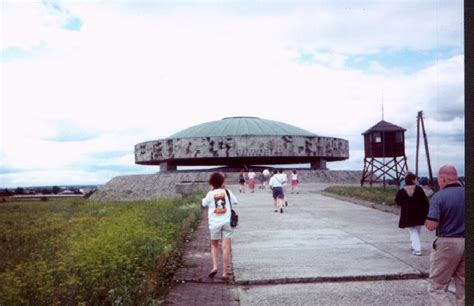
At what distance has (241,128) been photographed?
5250cm

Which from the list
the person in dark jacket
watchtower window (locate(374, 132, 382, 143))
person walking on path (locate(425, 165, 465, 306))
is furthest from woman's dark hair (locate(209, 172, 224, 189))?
watchtower window (locate(374, 132, 382, 143))

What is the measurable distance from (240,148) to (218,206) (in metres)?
36.3

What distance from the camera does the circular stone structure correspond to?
43969 millimetres

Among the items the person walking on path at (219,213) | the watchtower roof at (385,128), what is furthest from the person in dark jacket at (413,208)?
the watchtower roof at (385,128)

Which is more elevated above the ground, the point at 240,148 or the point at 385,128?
the point at 385,128

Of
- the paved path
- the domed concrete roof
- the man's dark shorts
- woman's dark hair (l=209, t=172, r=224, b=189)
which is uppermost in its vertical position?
the domed concrete roof

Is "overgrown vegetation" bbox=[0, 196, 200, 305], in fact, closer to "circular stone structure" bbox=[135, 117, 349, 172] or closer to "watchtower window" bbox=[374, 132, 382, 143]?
"watchtower window" bbox=[374, 132, 382, 143]

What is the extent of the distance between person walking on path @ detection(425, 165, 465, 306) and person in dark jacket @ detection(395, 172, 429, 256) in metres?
3.39

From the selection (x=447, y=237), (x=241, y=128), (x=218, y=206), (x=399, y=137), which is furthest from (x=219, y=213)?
(x=241, y=128)

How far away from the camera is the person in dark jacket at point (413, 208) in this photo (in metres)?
8.43

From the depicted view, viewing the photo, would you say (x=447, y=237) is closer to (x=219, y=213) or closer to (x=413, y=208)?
(x=219, y=213)

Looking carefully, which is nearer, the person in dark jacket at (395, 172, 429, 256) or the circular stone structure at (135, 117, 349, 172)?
the person in dark jacket at (395, 172, 429, 256)

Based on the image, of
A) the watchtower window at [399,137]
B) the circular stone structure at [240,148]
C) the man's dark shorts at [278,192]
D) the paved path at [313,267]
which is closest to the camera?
the paved path at [313,267]

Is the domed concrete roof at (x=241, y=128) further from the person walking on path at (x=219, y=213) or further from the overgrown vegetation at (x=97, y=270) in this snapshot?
the person walking on path at (x=219, y=213)
